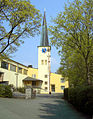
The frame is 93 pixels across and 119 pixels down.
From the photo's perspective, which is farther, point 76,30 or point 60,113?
point 76,30

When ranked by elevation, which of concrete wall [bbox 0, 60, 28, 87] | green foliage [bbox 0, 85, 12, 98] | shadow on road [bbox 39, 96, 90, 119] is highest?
concrete wall [bbox 0, 60, 28, 87]

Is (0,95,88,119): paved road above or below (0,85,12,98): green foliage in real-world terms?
below

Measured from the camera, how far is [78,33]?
17422mm

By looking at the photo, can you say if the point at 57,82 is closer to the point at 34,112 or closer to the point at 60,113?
the point at 60,113

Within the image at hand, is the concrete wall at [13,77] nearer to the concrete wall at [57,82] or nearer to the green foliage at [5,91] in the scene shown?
the concrete wall at [57,82]

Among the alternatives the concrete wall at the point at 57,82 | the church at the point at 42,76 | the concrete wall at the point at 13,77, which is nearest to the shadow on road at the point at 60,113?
the concrete wall at the point at 13,77

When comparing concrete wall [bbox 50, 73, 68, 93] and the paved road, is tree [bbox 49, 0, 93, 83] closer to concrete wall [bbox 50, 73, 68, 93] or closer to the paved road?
the paved road

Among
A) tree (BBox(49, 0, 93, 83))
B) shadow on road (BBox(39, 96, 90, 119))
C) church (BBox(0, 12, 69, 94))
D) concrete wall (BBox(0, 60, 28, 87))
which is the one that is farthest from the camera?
church (BBox(0, 12, 69, 94))

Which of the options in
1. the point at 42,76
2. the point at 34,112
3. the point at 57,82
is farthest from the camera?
the point at 57,82

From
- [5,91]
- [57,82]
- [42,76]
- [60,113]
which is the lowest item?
[60,113]

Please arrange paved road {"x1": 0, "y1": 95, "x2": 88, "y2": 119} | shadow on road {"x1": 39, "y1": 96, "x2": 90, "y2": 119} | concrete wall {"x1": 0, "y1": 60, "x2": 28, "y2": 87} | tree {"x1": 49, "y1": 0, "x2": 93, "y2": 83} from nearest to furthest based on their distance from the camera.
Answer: paved road {"x1": 0, "y1": 95, "x2": 88, "y2": 119} → shadow on road {"x1": 39, "y1": 96, "x2": 90, "y2": 119} → tree {"x1": 49, "y1": 0, "x2": 93, "y2": 83} → concrete wall {"x1": 0, "y1": 60, "x2": 28, "y2": 87}

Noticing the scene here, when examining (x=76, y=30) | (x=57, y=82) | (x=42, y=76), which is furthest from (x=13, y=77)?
(x=76, y=30)

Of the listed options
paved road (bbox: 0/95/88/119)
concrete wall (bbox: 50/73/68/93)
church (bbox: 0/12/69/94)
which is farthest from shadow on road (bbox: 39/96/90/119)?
concrete wall (bbox: 50/73/68/93)

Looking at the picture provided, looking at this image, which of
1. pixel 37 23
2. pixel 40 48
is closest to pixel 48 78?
pixel 40 48
